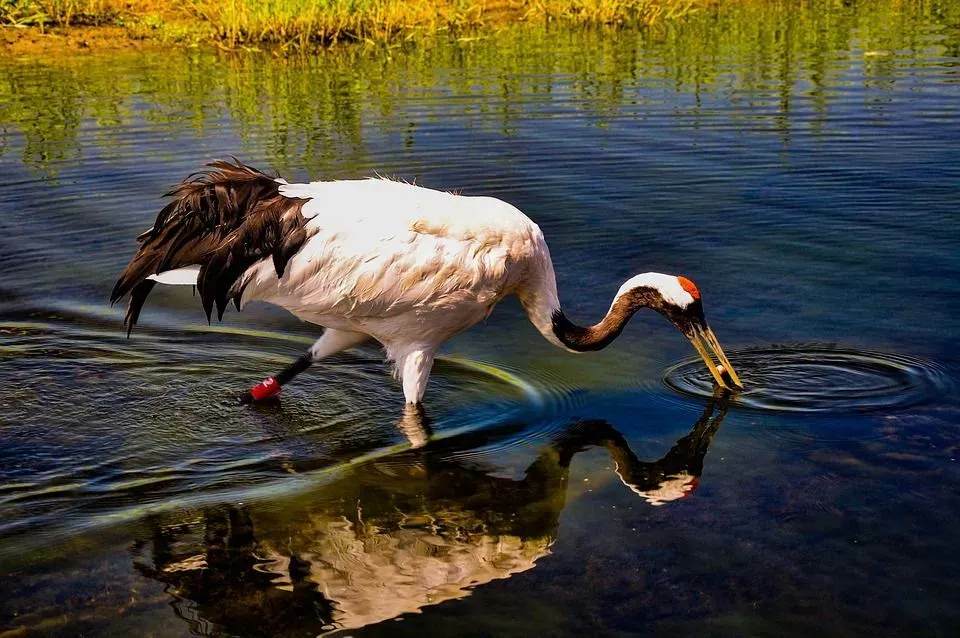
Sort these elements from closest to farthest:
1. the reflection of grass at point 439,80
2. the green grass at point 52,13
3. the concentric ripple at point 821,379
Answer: the concentric ripple at point 821,379 < the reflection of grass at point 439,80 < the green grass at point 52,13

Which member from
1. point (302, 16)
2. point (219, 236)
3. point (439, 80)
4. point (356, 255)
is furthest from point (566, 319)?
point (302, 16)

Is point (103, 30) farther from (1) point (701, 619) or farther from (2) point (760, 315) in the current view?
(1) point (701, 619)

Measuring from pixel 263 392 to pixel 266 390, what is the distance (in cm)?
2

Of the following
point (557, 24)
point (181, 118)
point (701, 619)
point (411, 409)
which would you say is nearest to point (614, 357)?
point (411, 409)

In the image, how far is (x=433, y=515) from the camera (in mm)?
5395

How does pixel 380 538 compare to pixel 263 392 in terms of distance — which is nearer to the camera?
pixel 380 538

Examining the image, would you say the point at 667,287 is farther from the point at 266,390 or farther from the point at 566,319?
the point at 266,390

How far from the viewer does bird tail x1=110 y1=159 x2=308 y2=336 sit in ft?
20.9

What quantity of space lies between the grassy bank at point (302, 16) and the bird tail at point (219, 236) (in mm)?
10867

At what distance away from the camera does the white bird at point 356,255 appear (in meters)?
6.39

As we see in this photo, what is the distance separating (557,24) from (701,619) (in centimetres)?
1495

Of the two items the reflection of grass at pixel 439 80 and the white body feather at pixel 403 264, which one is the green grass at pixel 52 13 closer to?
the reflection of grass at pixel 439 80

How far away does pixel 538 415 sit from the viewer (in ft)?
21.0

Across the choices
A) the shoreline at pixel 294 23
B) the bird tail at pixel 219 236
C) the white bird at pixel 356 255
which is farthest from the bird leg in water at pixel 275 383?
the shoreline at pixel 294 23
